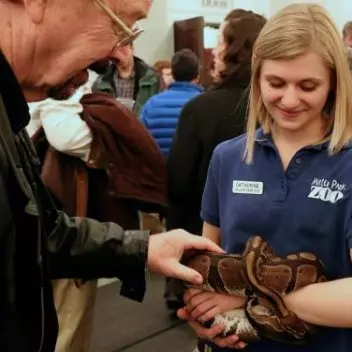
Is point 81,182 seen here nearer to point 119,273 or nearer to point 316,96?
point 119,273

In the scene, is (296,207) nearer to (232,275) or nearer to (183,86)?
(232,275)

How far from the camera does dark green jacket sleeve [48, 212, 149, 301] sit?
1.54m

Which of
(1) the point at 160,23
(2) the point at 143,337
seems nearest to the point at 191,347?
(2) the point at 143,337

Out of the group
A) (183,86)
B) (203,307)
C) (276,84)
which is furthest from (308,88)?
(183,86)

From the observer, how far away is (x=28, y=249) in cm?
120

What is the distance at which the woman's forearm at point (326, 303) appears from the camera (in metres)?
1.35

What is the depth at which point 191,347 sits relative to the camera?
346cm

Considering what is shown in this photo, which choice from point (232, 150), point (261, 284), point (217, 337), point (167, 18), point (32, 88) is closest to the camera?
point (32, 88)

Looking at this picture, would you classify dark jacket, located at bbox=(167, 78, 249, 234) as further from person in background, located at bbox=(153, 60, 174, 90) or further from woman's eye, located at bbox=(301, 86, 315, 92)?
person in background, located at bbox=(153, 60, 174, 90)

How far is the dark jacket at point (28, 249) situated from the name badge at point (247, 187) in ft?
1.06

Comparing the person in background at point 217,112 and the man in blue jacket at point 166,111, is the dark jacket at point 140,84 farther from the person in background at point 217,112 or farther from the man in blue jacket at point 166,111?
the person in background at point 217,112

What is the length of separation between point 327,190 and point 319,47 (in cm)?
39

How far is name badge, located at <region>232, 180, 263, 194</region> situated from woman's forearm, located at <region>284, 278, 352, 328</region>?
1.04 ft

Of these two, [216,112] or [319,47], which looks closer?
[319,47]
